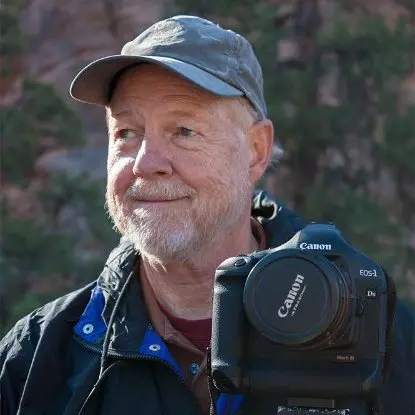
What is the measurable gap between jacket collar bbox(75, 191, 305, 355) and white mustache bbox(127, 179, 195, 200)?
0.62ft

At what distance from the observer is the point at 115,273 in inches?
79.0

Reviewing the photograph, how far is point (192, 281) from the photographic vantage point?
1952 millimetres

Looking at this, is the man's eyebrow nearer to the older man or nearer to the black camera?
the older man

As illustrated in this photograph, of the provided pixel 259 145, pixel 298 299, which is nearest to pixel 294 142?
pixel 259 145

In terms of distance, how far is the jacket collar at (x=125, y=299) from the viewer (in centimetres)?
188

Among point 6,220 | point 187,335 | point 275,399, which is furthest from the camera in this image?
point 6,220

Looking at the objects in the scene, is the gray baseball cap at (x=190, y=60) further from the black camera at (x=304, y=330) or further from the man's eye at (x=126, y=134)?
the black camera at (x=304, y=330)

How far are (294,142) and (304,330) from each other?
3716 mm

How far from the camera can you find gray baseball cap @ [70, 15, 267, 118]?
191 centimetres

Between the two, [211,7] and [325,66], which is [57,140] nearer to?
[211,7]

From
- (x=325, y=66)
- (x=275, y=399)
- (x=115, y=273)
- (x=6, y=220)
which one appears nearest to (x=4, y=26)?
(x=6, y=220)

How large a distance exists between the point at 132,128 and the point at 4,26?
9.50 feet

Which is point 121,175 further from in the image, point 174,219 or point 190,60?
point 190,60

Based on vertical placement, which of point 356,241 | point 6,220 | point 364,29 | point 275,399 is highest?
point 275,399
